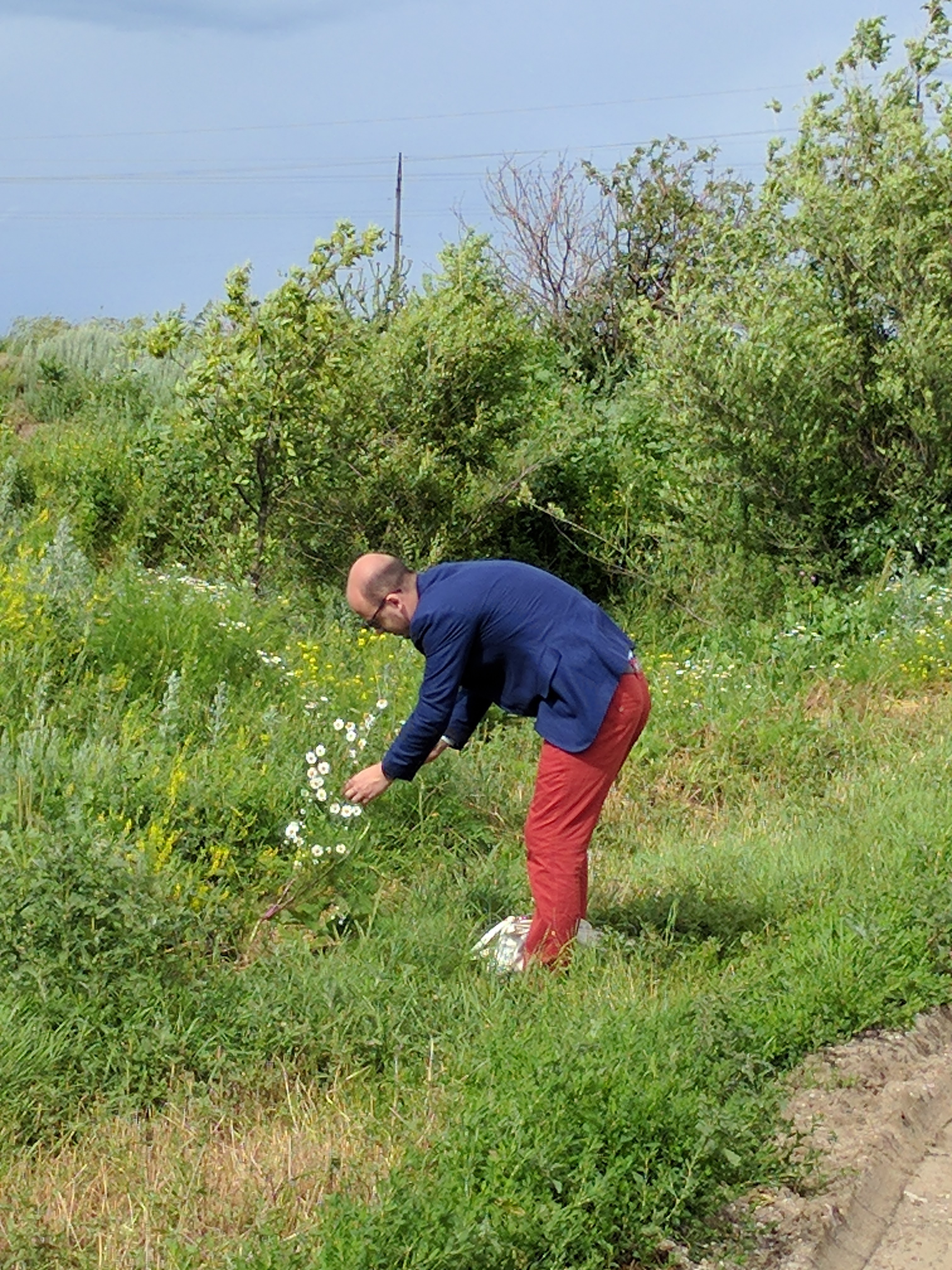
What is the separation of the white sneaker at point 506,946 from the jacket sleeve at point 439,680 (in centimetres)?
83

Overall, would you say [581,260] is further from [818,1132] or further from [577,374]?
[818,1132]

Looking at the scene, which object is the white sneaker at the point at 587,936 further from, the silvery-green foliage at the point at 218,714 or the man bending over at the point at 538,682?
the silvery-green foliage at the point at 218,714

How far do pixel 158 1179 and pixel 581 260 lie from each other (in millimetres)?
19092

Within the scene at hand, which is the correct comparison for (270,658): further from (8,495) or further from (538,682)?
(8,495)

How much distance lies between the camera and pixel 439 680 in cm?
536

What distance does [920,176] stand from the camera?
12547 millimetres

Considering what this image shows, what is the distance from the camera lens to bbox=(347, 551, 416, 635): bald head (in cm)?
535

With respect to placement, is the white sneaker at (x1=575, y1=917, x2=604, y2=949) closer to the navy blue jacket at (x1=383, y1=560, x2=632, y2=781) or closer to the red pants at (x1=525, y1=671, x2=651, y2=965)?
the red pants at (x1=525, y1=671, x2=651, y2=965)

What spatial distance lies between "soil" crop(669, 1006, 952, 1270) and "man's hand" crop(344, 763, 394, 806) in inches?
68.9

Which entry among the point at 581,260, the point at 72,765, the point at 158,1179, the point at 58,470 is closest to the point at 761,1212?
the point at 158,1179

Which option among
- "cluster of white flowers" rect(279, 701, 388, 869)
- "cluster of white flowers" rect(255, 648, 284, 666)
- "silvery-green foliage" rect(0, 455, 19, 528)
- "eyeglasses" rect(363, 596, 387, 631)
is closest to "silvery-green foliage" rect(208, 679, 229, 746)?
"cluster of white flowers" rect(279, 701, 388, 869)

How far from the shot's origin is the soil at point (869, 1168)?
4.15 m

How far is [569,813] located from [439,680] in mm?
704

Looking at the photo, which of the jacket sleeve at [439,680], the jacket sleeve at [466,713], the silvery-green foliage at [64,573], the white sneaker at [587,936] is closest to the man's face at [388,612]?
the jacket sleeve at [439,680]
